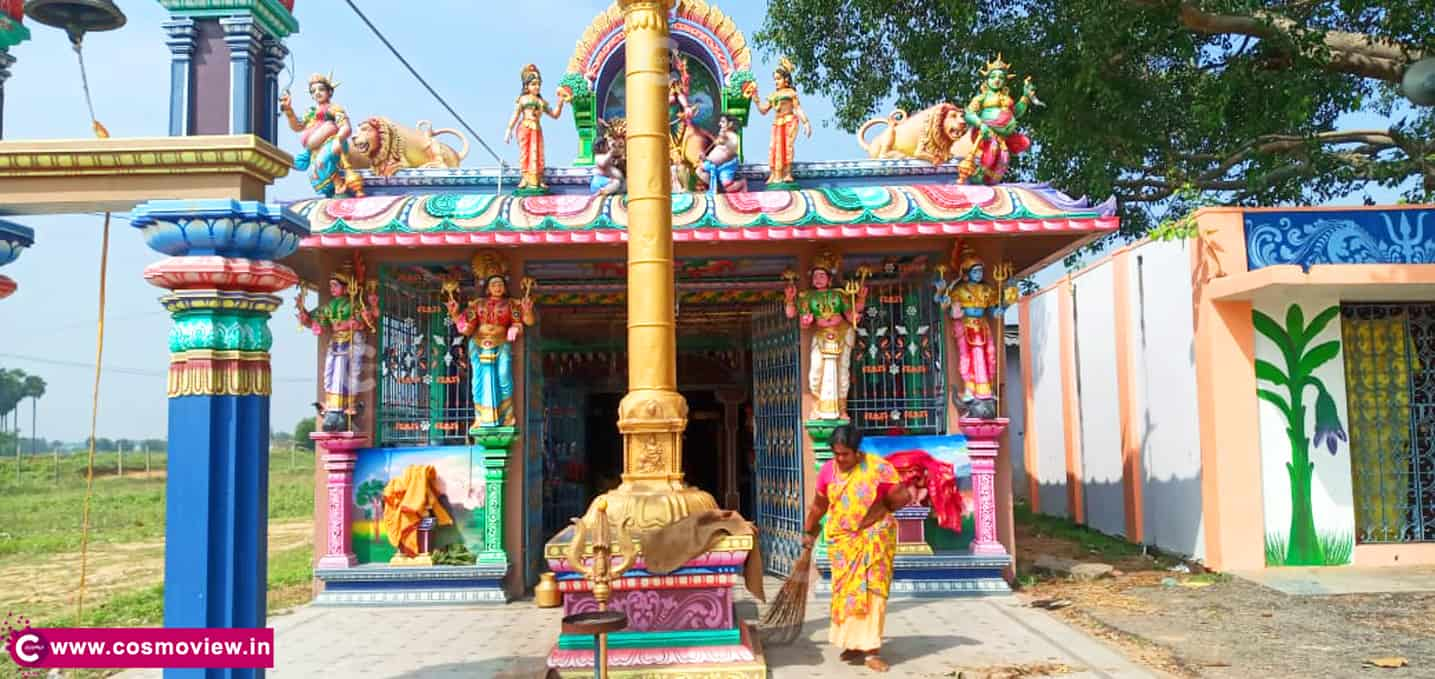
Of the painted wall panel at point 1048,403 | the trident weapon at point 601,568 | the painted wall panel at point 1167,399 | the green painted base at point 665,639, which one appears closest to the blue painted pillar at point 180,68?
the trident weapon at point 601,568

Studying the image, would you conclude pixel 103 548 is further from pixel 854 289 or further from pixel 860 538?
pixel 860 538

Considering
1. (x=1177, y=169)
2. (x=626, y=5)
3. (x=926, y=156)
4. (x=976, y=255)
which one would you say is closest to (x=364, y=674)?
(x=626, y=5)

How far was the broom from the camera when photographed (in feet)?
Result: 23.3

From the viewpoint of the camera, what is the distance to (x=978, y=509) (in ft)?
30.4

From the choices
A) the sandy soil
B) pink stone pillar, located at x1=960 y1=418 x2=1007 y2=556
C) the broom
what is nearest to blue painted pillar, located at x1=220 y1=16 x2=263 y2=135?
the broom

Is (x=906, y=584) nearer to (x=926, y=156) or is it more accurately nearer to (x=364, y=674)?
(x=926, y=156)

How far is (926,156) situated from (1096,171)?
5464 millimetres

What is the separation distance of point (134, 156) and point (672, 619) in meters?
3.77

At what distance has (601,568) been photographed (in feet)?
18.7

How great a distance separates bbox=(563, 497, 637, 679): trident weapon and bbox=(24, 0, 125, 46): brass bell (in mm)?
3355

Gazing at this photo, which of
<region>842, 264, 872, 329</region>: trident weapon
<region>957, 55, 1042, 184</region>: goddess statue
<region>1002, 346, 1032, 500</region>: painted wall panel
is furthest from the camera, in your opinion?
<region>1002, 346, 1032, 500</region>: painted wall panel

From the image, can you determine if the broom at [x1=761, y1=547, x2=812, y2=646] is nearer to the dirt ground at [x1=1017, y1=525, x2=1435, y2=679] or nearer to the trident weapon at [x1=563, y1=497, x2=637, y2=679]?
the trident weapon at [x1=563, y1=497, x2=637, y2=679]

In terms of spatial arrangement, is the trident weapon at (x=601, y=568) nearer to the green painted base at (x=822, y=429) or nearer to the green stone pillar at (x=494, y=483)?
the green stone pillar at (x=494, y=483)

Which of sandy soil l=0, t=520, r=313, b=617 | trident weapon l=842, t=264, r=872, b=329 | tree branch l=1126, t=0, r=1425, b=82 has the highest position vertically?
tree branch l=1126, t=0, r=1425, b=82
